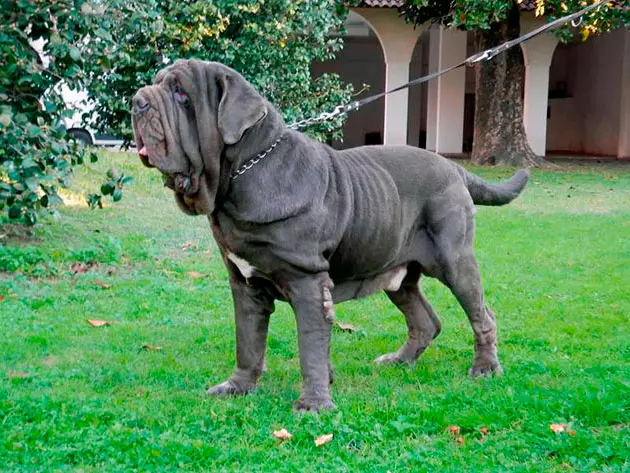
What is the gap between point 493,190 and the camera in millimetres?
6477

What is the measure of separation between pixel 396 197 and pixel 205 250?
5399 millimetres

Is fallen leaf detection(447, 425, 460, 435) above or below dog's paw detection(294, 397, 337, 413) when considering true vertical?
below

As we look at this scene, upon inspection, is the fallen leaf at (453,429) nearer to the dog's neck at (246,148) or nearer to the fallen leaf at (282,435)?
the fallen leaf at (282,435)

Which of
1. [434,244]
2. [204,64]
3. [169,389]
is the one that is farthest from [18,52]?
[434,244]

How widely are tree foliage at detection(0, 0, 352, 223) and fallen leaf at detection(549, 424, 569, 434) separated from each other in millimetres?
3699

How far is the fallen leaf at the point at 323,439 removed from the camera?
4608mm

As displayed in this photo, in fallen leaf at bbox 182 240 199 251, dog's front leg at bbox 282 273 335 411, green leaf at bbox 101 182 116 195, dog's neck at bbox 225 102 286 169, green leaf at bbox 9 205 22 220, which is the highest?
dog's neck at bbox 225 102 286 169

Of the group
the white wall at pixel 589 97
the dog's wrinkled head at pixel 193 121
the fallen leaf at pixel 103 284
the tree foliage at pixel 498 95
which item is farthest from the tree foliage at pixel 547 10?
the dog's wrinkled head at pixel 193 121

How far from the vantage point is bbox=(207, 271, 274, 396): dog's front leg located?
5.50 m

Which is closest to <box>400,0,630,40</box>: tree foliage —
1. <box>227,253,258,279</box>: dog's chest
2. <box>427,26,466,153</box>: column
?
<box>427,26,466,153</box>: column

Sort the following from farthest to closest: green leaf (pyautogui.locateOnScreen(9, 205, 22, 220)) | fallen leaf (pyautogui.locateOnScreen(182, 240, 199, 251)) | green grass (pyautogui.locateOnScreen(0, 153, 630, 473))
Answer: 1. fallen leaf (pyautogui.locateOnScreen(182, 240, 199, 251))
2. green leaf (pyautogui.locateOnScreen(9, 205, 22, 220))
3. green grass (pyautogui.locateOnScreen(0, 153, 630, 473))

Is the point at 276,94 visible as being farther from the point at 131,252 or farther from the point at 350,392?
the point at 350,392

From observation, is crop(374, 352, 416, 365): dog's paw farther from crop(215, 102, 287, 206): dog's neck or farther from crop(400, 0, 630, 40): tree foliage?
crop(400, 0, 630, 40): tree foliage

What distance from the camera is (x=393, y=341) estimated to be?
22.9 feet
